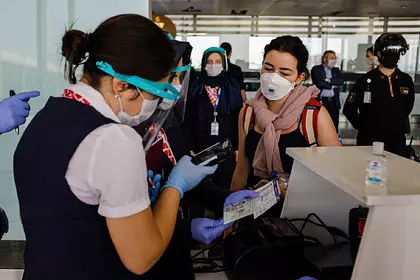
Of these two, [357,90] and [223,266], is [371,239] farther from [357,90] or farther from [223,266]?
[357,90]

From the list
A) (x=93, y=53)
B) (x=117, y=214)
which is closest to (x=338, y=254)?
(x=117, y=214)

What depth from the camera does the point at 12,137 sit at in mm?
3092

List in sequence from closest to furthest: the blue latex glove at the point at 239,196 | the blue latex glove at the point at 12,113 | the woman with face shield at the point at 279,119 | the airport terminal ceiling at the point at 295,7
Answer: the blue latex glove at the point at 239,196, the blue latex glove at the point at 12,113, the woman with face shield at the point at 279,119, the airport terminal ceiling at the point at 295,7

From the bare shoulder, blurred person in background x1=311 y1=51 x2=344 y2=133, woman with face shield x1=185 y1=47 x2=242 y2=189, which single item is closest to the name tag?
woman with face shield x1=185 y1=47 x2=242 y2=189

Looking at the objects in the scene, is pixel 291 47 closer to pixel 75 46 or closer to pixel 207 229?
pixel 207 229

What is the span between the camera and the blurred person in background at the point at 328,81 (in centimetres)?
681

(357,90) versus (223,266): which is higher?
(357,90)

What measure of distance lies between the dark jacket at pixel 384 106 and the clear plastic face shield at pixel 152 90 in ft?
7.11

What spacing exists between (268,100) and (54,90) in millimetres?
1661

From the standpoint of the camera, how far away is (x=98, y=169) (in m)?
0.88

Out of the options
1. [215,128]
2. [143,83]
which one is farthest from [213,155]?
[215,128]

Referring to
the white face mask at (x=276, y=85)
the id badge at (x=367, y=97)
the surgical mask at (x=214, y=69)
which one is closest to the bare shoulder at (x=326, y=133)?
the white face mask at (x=276, y=85)

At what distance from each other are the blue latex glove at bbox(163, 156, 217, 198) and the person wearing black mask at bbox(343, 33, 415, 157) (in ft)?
7.28

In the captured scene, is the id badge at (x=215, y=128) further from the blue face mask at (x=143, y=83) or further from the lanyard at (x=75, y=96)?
the lanyard at (x=75, y=96)
